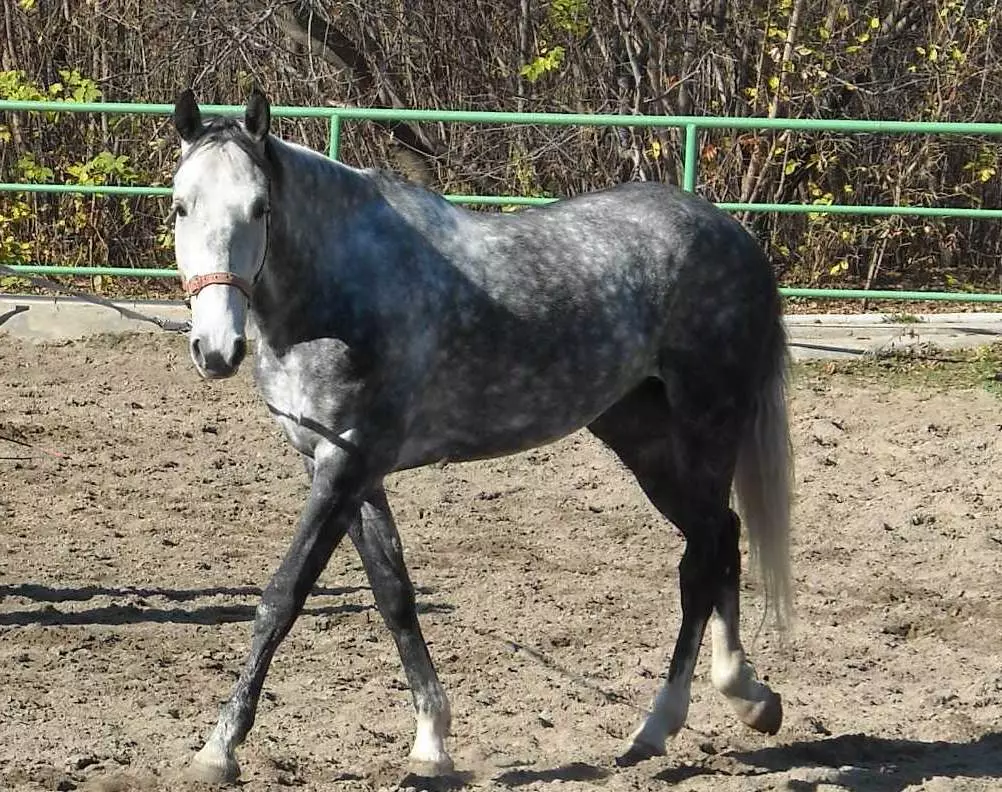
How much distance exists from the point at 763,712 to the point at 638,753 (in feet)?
1.29

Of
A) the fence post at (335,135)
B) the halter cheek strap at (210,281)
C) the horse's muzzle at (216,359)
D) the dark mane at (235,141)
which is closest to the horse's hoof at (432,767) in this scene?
the horse's muzzle at (216,359)

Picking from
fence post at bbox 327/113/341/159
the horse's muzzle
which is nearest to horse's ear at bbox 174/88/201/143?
the horse's muzzle

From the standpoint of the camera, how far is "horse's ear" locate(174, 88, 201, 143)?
352 centimetres

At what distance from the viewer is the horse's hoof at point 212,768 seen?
3703 mm

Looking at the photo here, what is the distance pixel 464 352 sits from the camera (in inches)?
155

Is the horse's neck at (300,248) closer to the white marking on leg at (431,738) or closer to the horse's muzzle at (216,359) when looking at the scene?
the horse's muzzle at (216,359)

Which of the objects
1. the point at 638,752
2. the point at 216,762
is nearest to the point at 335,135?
the point at 638,752

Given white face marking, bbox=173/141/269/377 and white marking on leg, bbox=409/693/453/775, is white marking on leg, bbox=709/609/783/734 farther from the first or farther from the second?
white face marking, bbox=173/141/269/377

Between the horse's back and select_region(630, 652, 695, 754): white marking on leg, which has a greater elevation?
the horse's back

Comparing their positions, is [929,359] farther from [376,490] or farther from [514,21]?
[376,490]

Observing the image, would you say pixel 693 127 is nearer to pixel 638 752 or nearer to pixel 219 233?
pixel 638 752

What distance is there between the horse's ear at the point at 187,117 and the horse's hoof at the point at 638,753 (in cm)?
193

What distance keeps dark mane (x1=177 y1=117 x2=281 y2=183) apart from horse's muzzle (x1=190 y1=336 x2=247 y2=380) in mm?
444

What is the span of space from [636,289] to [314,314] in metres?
0.96
